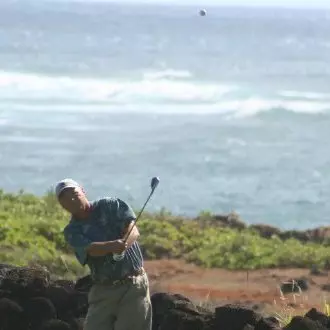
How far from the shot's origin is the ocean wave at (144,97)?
3081 centimetres

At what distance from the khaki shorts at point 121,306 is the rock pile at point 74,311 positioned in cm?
76

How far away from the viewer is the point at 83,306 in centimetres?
852

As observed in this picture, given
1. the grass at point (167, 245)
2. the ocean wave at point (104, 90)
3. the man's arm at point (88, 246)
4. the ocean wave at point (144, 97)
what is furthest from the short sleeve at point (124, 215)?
the ocean wave at point (104, 90)

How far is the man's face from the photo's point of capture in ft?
22.7

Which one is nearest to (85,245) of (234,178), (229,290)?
(229,290)

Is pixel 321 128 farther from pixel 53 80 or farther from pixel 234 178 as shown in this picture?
pixel 53 80

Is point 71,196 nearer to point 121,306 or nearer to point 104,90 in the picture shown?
point 121,306

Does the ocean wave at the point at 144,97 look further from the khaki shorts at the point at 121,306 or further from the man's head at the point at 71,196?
the man's head at the point at 71,196

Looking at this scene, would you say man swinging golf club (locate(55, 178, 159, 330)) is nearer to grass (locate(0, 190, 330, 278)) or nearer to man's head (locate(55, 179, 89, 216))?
man's head (locate(55, 179, 89, 216))

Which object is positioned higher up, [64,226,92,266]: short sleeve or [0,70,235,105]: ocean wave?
[0,70,235,105]: ocean wave

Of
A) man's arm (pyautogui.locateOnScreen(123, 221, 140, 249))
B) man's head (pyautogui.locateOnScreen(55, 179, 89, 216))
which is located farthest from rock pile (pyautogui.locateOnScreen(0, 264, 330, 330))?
man's head (pyautogui.locateOnScreen(55, 179, 89, 216))

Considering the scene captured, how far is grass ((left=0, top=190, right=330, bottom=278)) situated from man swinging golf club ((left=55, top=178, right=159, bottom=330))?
12.3 ft

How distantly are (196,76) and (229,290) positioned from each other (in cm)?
3061

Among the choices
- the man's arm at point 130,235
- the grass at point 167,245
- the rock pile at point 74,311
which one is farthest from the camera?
the grass at point 167,245
